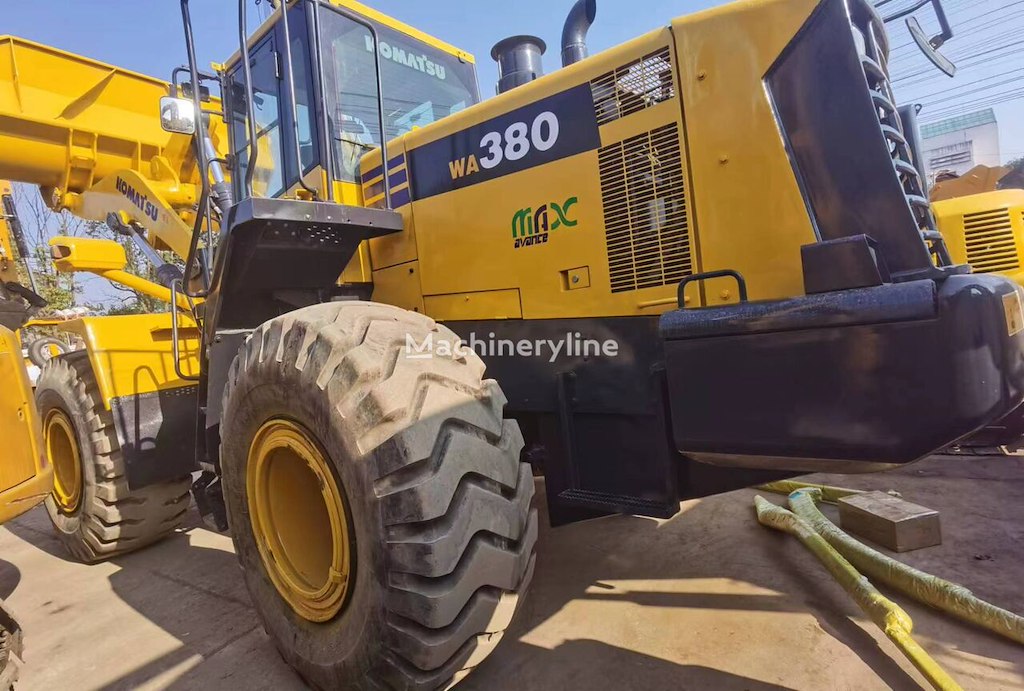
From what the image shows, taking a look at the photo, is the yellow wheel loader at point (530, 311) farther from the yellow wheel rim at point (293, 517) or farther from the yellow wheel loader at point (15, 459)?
the yellow wheel loader at point (15, 459)

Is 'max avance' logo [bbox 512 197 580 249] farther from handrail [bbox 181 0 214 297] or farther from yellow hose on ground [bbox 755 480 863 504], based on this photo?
yellow hose on ground [bbox 755 480 863 504]

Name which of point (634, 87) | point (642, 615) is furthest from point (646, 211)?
point (642, 615)

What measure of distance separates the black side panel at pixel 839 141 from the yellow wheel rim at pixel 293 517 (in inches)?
76.1

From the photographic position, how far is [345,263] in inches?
125

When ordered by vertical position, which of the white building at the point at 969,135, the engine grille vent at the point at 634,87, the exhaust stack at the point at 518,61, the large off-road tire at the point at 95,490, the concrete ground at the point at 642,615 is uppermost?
the white building at the point at 969,135

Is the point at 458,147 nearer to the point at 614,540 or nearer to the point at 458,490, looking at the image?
the point at 458,490

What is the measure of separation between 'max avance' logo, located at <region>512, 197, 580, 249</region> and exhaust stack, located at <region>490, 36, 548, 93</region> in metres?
Answer: 1.04

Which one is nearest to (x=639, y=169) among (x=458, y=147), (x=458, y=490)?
(x=458, y=147)

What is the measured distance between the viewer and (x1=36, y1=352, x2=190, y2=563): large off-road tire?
3865 millimetres

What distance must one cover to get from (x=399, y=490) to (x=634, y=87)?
1.74 meters

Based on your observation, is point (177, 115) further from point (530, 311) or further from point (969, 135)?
point (969, 135)

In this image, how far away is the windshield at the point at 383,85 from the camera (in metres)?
3.26

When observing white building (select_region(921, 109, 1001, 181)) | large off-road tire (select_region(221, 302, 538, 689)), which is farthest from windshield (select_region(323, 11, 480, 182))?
white building (select_region(921, 109, 1001, 181))

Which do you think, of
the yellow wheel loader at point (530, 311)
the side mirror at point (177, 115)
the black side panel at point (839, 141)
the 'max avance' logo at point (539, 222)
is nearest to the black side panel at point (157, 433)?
the yellow wheel loader at point (530, 311)
